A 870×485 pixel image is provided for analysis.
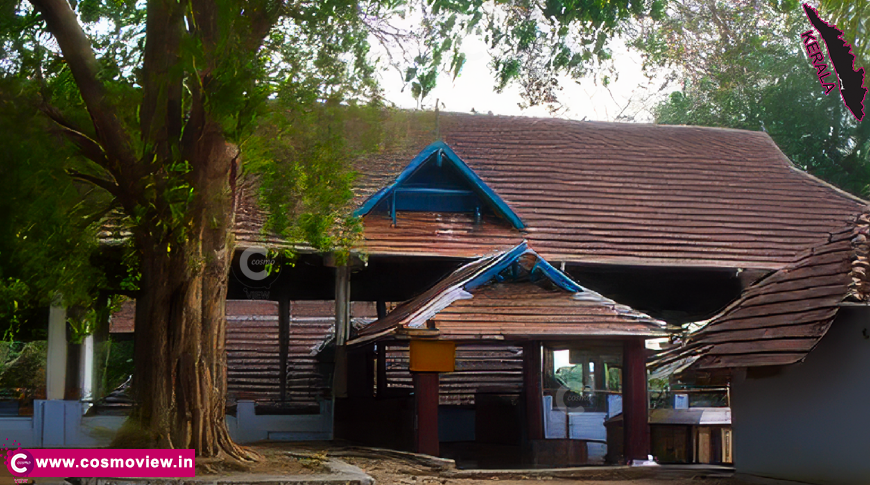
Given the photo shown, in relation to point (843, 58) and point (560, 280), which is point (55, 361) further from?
point (843, 58)

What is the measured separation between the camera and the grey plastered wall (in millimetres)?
10461

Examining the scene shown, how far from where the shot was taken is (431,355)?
13.0 m

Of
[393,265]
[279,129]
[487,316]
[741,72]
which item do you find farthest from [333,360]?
[741,72]

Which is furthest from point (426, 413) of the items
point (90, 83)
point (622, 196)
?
point (622, 196)

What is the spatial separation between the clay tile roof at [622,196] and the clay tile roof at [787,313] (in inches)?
172

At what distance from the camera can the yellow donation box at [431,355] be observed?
1294 centimetres

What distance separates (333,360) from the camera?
57.3 feet

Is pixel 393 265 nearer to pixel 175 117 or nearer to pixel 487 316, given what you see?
pixel 487 316

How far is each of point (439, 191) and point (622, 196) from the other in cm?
428

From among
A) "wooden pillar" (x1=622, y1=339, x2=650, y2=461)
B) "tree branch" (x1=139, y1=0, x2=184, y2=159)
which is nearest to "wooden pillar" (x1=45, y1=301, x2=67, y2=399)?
"tree branch" (x1=139, y1=0, x2=184, y2=159)

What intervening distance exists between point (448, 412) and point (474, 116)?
705 cm

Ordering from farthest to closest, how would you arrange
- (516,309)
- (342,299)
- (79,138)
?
(342,299), (516,309), (79,138)

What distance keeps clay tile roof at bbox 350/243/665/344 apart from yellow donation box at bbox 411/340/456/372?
28 centimetres

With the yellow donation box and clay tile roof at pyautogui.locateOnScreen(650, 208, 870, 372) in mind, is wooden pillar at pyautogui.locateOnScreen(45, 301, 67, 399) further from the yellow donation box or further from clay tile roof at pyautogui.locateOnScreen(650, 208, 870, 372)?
clay tile roof at pyautogui.locateOnScreen(650, 208, 870, 372)
